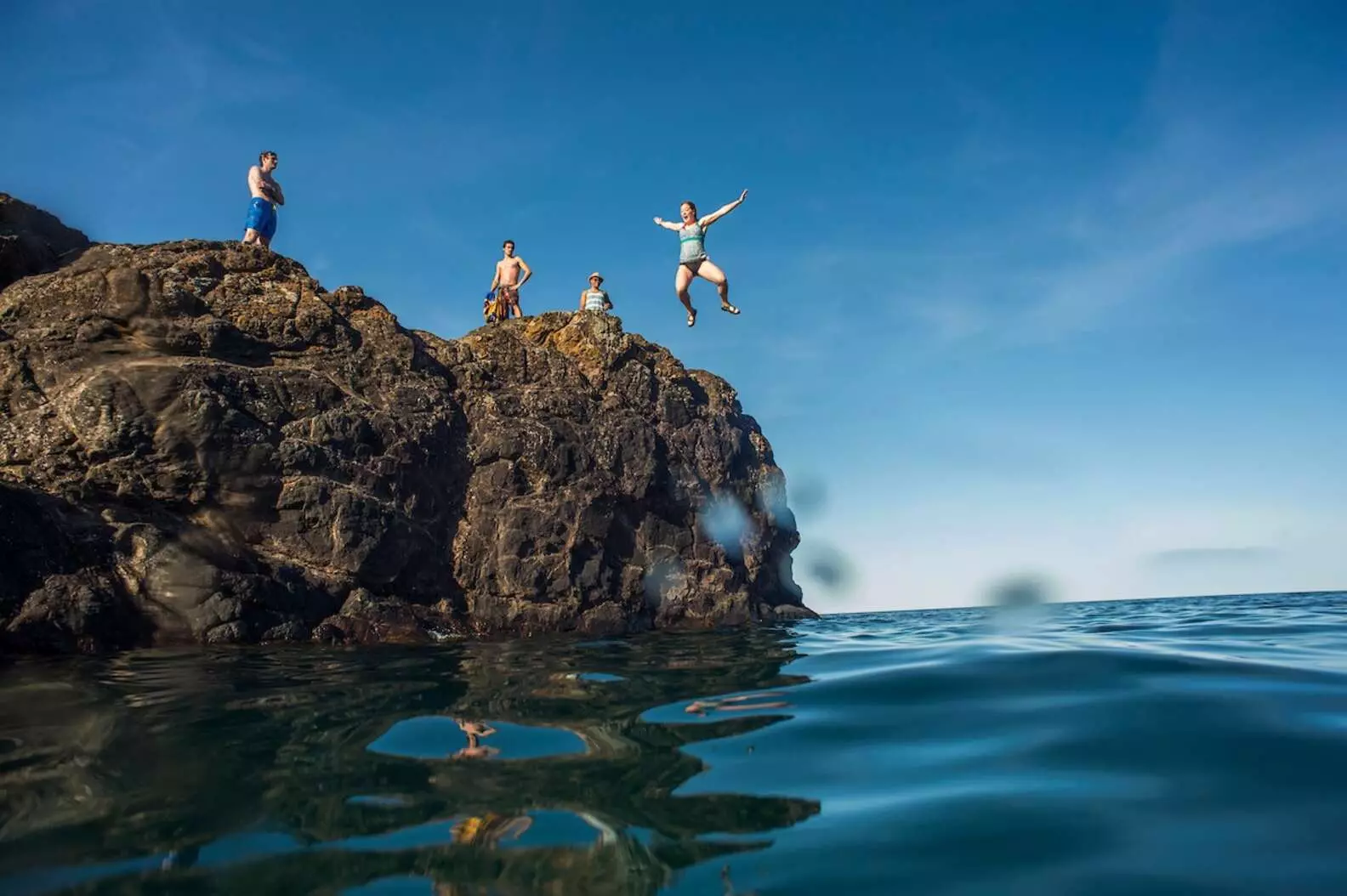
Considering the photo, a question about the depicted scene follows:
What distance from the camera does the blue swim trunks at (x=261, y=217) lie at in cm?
1334

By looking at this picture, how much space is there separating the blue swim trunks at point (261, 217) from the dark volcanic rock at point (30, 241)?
2.50 metres

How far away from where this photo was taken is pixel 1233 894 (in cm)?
213

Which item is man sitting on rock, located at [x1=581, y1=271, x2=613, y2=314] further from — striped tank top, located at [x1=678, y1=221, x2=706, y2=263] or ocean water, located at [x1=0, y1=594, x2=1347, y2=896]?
ocean water, located at [x1=0, y1=594, x2=1347, y2=896]

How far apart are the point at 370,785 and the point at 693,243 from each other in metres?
10.7

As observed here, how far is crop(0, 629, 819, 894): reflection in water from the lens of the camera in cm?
245

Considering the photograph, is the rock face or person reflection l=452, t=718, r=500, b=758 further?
the rock face

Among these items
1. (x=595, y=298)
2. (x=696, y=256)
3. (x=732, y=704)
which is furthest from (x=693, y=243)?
(x=732, y=704)

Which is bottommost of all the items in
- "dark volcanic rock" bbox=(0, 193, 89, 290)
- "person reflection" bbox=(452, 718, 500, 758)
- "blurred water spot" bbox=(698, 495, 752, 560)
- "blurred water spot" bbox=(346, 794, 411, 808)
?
"blurred water spot" bbox=(346, 794, 411, 808)

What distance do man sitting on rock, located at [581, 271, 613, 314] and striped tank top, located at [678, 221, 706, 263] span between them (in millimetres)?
3145

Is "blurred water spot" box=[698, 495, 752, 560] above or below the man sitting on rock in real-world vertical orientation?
below

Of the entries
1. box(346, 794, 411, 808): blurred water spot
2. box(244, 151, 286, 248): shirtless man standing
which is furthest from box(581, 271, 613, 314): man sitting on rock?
box(346, 794, 411, 808): blurred water spot

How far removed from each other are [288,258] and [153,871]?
Result: 1228 centimetres

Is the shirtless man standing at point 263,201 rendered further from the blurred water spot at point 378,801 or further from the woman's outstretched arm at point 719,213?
the blurred water spot at point 378,801

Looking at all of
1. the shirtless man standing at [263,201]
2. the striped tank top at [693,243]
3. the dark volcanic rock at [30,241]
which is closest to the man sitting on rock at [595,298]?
the striped tank top at [693,243]
